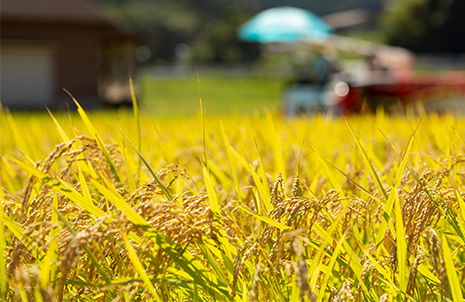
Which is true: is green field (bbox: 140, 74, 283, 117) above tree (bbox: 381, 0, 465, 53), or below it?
below

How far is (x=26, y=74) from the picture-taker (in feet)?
60.5

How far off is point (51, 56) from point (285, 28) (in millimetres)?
9413

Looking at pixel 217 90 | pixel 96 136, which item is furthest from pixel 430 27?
pixel 96 136

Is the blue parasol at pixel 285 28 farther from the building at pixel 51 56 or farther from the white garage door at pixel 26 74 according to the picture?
the white garage door at pixel 26 74

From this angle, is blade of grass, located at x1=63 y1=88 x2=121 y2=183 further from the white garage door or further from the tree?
the tree

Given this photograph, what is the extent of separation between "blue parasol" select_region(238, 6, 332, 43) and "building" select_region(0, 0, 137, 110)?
17.2 feet

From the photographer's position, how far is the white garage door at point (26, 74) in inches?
726

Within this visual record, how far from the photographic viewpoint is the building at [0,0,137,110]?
59.4 feet

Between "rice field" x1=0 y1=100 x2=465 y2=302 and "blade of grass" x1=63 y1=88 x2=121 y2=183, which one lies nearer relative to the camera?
"rice field" x1=0 y1=100 x2=465 y2=302

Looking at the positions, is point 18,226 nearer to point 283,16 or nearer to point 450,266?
point 450,266

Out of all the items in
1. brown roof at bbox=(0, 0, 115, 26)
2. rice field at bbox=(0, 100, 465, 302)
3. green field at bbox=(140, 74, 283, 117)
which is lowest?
green field at bbox=(140, 74, 283, 117)

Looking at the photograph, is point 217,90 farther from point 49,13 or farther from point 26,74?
point 26,74

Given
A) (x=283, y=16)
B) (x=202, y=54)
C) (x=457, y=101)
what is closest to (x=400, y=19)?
(x=202, y=54)

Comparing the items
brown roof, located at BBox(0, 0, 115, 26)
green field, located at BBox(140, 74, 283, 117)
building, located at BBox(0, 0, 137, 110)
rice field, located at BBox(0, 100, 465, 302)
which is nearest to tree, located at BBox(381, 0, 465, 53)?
green field, located at BBox(140, 74, 283, 117)
